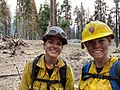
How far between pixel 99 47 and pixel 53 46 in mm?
643

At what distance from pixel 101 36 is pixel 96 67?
36cm

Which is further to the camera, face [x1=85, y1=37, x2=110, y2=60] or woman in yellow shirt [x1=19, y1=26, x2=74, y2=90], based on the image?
woman in yellow shirt [x1=19, y1=26, x2=74, y2=90]

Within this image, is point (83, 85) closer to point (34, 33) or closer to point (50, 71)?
point (50, 71)

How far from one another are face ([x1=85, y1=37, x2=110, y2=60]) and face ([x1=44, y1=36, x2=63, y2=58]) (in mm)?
509

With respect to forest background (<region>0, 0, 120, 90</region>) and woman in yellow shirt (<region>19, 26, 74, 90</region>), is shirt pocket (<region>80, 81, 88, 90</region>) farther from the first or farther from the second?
forest background (<region>0, 0, 120, 90</region>)

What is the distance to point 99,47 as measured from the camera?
95.4 inches

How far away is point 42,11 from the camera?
3578 cm

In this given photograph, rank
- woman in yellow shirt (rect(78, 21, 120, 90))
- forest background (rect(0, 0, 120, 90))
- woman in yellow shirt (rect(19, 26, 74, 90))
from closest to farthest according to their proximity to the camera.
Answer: woman in yellow shirt (rect(78, 21, 120, 90)), woman in yellow shirt (rect(19, 26, 74, 90)), forest background (rect(0, 0, 120, 90))

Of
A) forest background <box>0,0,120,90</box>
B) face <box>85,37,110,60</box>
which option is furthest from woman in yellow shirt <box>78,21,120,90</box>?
forest background <box>0,0,120,90</box>

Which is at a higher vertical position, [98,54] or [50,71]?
[98,54]

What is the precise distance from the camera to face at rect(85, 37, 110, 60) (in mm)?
2420

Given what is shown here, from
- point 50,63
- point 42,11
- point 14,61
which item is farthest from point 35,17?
point 50,63

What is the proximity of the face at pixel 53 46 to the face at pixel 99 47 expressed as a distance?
509 millimetres

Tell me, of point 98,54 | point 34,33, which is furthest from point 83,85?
point 34,33
